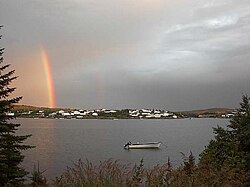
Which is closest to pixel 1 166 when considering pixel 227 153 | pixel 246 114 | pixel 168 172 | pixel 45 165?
pixel 227 153

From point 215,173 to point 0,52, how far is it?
54.0ft

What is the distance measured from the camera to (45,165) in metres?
47.8

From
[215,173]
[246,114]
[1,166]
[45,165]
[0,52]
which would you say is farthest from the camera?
[45,165]

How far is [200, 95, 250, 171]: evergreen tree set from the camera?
15703 mm

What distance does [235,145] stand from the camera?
17047 mm

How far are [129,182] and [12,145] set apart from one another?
1462 centimetres

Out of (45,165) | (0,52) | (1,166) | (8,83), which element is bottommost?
(45,165)

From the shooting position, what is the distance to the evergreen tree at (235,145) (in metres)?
15.7

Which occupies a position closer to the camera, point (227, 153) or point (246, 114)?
point (227, 153)

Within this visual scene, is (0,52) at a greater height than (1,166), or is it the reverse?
(0,52)

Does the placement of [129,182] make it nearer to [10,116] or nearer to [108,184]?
[108,184]

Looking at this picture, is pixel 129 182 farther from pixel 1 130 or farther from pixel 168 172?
pixel 1 130

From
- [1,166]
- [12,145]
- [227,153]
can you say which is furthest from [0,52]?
[227,153]

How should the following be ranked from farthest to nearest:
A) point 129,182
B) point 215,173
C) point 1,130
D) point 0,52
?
point 0,52 < point 1,130 < point 215,173 < point 129,182
